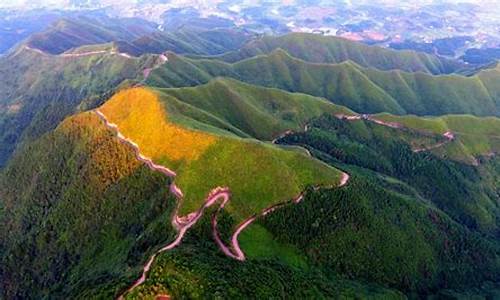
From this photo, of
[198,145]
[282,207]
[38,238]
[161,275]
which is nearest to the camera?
[161,275]

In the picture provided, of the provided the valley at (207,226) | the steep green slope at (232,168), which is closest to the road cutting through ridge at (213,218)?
the valley at (207,226)

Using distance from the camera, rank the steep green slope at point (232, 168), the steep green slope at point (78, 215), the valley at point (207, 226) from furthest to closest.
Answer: the steep green slope at point (78, 215)
the steep green slope at point (232, 168)
the valley at point (207, 226)

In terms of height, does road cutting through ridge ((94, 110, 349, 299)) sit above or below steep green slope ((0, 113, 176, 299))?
above

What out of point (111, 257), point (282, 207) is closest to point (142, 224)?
point (111, 257)

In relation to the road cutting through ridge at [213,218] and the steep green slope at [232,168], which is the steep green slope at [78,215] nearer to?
the road cutting through ridge at [213,218]

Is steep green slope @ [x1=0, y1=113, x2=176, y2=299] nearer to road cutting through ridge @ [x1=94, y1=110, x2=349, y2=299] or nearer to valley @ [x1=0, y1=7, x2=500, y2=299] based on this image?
valley @ [x1=0, y1=7, x2=500, y2=299]

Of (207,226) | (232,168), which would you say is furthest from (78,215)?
(207,226)

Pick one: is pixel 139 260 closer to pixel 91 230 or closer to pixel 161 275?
pixel 161 275

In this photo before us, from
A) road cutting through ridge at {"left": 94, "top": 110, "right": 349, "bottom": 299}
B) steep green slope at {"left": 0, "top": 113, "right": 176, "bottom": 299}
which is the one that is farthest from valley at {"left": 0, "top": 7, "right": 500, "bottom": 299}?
steep green slope at {"left": 0, "top": 113, "right": 176, "bottom": 299}

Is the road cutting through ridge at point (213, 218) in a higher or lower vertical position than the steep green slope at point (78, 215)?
higher
